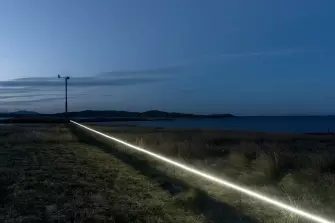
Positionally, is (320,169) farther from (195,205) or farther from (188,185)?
(195,205)

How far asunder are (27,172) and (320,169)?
9151 mm

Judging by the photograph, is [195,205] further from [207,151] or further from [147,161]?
[207,151]

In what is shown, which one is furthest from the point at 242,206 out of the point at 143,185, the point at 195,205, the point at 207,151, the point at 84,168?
the point at 207,151

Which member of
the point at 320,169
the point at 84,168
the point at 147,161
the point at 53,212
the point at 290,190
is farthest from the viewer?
the point at 147,161

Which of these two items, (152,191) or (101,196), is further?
(152,191)

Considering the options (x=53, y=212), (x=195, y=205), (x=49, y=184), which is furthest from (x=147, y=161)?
(x=53, y=212)

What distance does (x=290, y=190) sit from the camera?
30.1ft

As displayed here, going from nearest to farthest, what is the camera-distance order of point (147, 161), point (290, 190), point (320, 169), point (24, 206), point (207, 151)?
point (24, 206) < point (290, 190) < point (320, 169) < point (147, 161) < point (207, 151)

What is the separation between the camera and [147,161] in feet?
50.8

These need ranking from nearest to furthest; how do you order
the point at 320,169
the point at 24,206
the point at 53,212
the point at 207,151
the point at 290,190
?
the point at 53,212 → the point at 24,206 → the point at 290,190 → the point at 320,169 → the point at 207,151

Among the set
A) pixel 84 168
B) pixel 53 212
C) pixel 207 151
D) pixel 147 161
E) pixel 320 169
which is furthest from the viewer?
pixel 207 151

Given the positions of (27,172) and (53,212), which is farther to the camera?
(27,172)

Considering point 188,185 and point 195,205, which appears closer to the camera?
point 195,205

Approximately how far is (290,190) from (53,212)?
5452 mm
